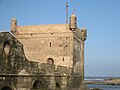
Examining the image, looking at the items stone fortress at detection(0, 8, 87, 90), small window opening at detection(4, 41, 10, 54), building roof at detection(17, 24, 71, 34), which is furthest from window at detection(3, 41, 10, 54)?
building roof at detection(17, 24, 71, 34)

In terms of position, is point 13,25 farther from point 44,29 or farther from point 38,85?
point 38,85

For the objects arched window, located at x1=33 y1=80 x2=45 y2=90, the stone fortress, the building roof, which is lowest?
arched window, located at x1=33 y1=80 x2=45 y2=90

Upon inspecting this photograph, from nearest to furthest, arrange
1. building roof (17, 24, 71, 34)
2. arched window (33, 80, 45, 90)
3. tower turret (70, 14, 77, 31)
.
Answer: arched window (33, 80, 45, 90)
tower turret (70, 14, 77, 31)
building roof (17, 24, 71, 34)

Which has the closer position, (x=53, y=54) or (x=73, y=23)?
(x=73, y=23)

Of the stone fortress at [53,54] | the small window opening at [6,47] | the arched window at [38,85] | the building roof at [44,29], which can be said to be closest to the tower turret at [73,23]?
the stone fortress at [53,54]

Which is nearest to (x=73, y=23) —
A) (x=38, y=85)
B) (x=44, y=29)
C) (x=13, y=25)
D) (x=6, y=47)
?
(x=44, y=29)

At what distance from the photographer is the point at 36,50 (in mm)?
23031

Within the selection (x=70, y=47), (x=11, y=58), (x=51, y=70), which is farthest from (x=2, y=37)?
(x=70, y=47)

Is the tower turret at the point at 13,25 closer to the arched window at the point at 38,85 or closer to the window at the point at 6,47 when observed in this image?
the arched window at the point at 38,85

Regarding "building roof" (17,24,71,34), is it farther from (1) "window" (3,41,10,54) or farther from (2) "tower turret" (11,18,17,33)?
(1) "window" (3,41,10,54)

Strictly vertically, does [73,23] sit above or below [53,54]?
above

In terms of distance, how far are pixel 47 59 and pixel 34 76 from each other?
8.03 m

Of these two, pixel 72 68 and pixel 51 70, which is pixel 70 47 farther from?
pixel 51 70

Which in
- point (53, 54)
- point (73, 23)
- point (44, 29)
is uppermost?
point (73, 23)
